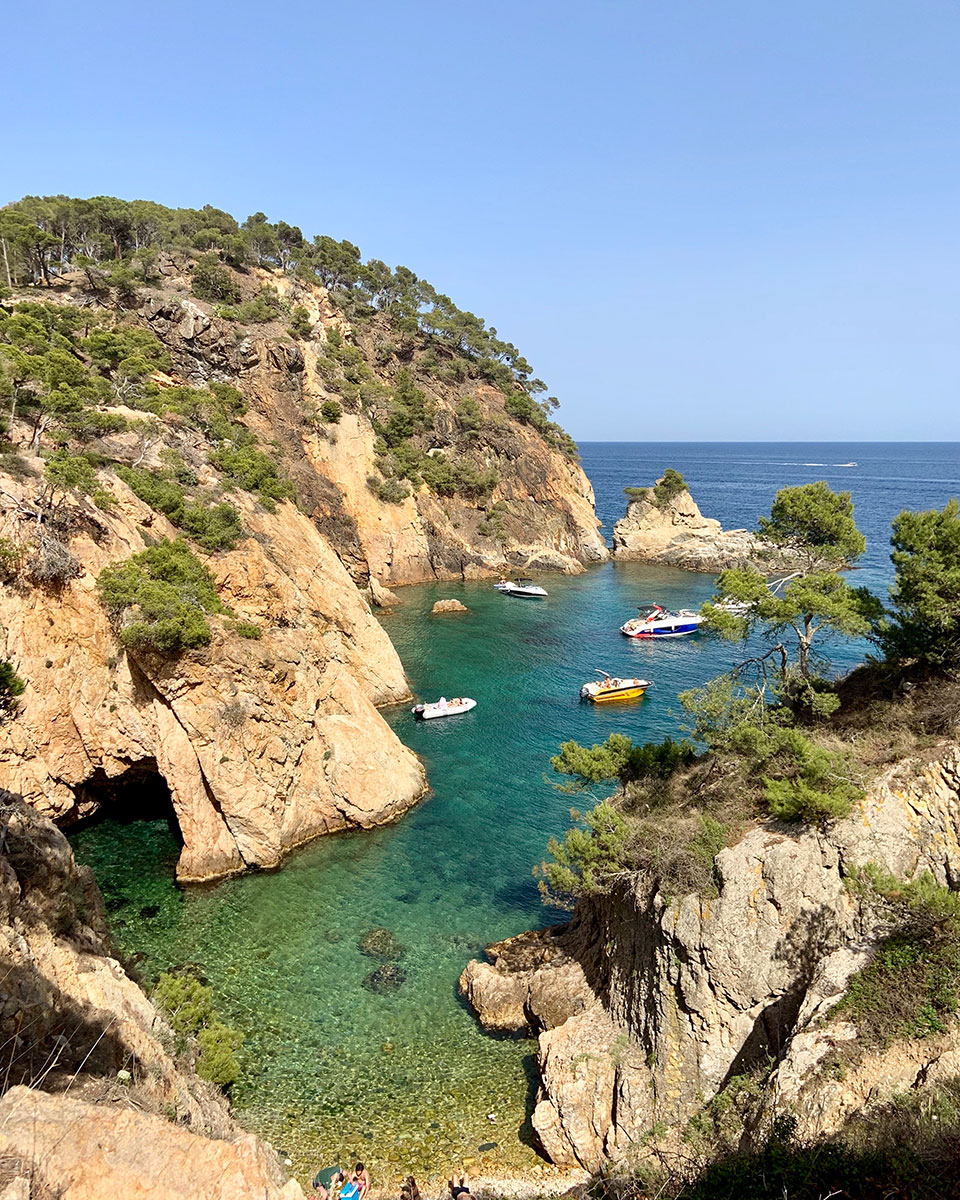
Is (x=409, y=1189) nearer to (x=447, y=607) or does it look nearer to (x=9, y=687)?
(x=9, y=687)

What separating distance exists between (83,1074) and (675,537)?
8260 centimetres

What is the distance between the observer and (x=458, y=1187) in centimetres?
1219

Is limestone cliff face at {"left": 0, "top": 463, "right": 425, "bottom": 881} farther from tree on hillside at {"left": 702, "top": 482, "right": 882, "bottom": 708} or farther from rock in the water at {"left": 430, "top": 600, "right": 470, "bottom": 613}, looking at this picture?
rock in the water at {"left": 430, "top": 600, "right": 470, "bottom": 613}

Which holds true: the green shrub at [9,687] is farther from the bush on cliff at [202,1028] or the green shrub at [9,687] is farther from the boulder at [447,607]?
the boulder at [447,607]

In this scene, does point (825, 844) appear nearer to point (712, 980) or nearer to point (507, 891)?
point (712, 980)

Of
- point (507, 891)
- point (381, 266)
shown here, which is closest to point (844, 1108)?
point (507, 891)

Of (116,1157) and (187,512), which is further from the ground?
(187,512)

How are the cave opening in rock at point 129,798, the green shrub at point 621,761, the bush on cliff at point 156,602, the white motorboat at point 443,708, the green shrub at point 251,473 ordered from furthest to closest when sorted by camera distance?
the white motorboat at point 443,708
the green shrub at point 251,473
the cave opening in rock at point 129,798
the bush on cliff at point 156,602
the green shrub at point 621,761

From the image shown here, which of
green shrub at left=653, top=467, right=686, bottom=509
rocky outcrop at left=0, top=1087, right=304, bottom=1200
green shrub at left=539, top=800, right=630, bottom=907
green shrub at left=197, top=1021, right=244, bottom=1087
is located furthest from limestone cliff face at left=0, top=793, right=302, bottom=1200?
green shrub at left=653, top=467, right=686, bottom=509

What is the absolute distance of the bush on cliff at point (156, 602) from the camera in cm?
2069

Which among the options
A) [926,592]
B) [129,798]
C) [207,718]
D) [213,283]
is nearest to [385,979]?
[207,718]

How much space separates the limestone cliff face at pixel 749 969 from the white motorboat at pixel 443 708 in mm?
22226

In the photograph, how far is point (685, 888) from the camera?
42.1ft

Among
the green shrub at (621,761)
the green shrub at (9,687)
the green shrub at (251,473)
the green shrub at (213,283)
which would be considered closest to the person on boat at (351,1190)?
the green shrub at (621,761)
